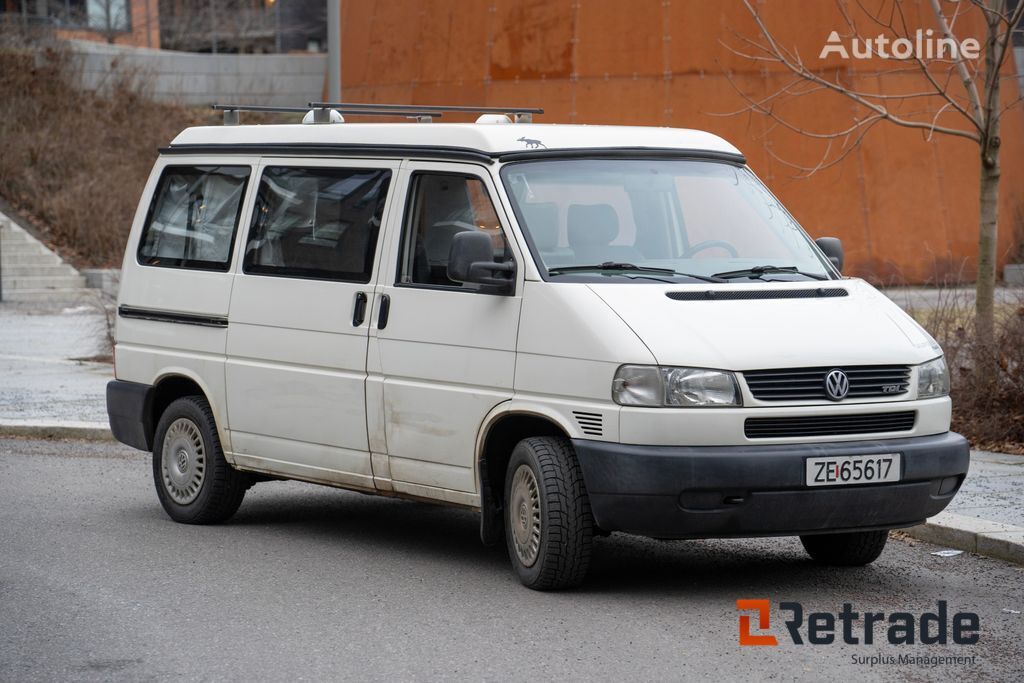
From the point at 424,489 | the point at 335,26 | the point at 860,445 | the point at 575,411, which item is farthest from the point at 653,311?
the point at 335,26

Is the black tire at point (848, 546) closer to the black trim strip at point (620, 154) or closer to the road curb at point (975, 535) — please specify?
the road curb at point (975, 535)

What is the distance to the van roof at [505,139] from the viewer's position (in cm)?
773

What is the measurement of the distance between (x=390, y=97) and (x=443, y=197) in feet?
82.4

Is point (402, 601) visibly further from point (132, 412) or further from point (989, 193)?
point (989, 193)

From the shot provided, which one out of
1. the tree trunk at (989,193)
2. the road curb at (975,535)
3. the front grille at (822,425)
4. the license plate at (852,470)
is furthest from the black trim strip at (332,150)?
the tree trunk at (989,193)

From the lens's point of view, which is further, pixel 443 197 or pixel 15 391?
pixel 15 391

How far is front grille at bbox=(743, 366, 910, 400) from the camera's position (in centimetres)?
671

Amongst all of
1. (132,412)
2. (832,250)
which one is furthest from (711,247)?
(132,412)

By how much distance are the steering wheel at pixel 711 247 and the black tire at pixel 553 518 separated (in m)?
1.17

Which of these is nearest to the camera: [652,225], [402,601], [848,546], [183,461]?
[402,601]

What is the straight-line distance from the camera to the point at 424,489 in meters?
7.86

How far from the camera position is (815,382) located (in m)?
6.79

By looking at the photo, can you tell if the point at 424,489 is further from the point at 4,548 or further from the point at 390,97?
the point at 390,97

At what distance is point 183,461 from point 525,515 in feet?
9.50
